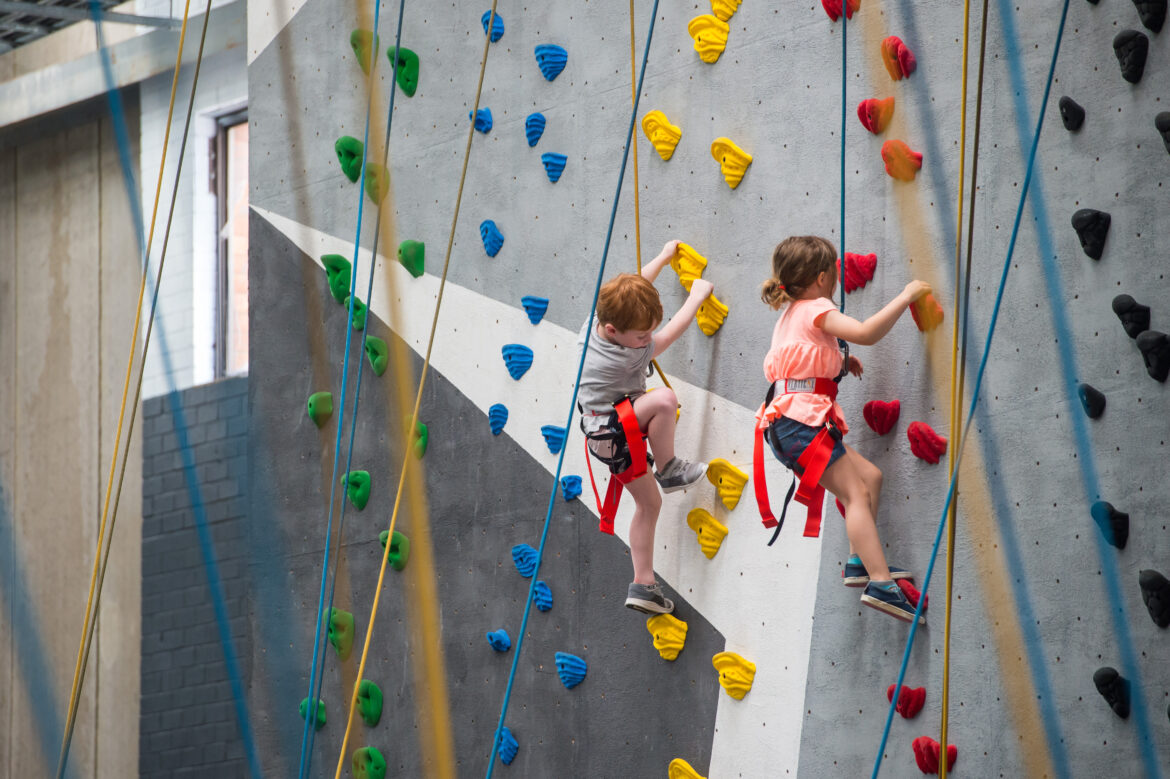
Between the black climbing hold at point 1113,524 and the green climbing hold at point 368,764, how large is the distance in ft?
7.80

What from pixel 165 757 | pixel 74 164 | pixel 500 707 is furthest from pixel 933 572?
pixel 74 164

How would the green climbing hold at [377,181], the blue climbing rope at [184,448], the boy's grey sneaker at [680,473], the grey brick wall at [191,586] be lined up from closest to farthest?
1. the boy's grey sneaker at [680,473]
2. the green climbing hold at [377,181]
3. the blue climbing rope at [184,448]
4. the grey brick wall at [191,586]

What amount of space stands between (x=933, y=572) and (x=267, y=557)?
8.09ft

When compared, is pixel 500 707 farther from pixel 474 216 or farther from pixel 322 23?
pixel 322 23

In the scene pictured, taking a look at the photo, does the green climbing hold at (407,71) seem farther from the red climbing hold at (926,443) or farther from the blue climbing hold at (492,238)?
the red climbing hold at (926,443)

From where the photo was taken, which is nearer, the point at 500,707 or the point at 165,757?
the point at 500,707

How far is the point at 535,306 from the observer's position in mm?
4230

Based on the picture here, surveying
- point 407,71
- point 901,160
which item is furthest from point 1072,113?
point 407,71

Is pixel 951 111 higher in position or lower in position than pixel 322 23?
lower

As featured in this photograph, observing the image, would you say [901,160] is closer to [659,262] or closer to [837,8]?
[837,8]

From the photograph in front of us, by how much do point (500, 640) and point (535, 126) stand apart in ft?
4.96

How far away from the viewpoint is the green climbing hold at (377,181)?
471 centimetres

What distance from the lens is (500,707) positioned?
13.8ft

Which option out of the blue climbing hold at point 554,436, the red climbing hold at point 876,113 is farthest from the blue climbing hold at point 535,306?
the red climbing hold at point 876,113
